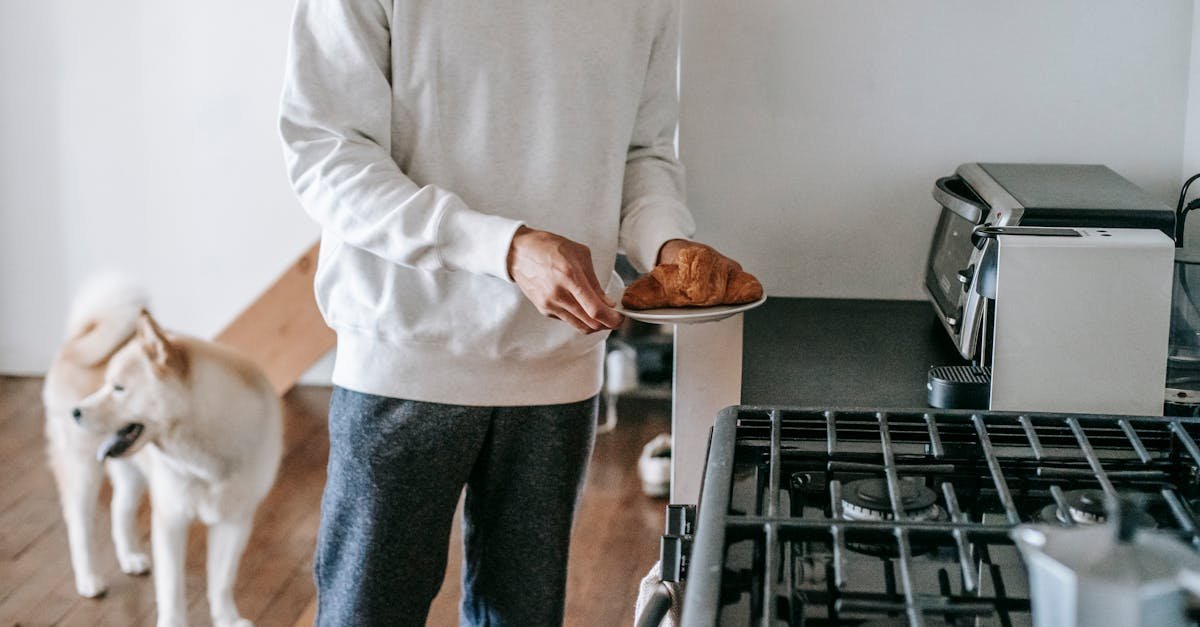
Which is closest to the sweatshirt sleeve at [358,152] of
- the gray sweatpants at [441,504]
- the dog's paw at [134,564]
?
the gray sweatpants at [441,504]

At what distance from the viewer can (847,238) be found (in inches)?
61.7

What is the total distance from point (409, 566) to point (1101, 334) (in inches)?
31.1

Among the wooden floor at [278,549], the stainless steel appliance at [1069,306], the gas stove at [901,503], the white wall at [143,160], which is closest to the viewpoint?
the gas stove at [901,503]

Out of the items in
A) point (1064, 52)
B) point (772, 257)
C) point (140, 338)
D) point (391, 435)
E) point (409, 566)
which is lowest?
point (140, 338)

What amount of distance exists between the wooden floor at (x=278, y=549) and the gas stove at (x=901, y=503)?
1592 mm

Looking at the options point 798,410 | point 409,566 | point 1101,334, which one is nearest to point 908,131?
point 1101,334

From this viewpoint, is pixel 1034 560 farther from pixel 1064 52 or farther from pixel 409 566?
pixel 1064 52

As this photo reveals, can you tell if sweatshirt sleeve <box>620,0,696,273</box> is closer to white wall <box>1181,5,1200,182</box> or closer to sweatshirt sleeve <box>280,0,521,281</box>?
sweatshirt sleeve <box>280,0,521,281</box>

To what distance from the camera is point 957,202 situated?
134 cm

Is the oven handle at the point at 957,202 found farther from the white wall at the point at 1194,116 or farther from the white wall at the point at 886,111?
the white wall at the point at 1194,116

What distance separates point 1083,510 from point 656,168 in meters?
0.75

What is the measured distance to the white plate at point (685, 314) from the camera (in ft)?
3.70

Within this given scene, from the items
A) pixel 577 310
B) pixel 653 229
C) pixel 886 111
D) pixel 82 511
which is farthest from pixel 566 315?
pixel 82 511

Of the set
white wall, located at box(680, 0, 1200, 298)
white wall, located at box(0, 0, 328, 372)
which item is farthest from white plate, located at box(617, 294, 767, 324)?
white wall, located at box(0, 0, 328, 372)
